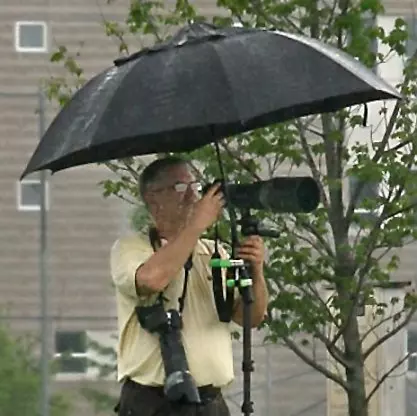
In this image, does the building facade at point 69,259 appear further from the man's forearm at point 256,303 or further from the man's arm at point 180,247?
the man's arm at point 180,247

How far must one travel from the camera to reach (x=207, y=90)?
14.0 ft

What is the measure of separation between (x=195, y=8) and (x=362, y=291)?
1.69m

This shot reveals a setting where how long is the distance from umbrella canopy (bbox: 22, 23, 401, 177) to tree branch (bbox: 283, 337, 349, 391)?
112 inches

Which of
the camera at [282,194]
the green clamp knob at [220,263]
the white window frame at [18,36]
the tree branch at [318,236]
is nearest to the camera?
the camera at [282,194]

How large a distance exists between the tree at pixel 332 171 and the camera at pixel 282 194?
209cm

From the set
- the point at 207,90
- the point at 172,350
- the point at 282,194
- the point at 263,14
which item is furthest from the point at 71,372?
the point at 207,90

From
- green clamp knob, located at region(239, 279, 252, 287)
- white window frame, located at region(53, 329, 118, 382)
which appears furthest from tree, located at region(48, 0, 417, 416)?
green clamp knob, located at region(239, 279, 252, 287)

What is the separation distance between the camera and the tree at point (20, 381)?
8.39 metres

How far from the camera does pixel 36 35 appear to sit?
9.14 m

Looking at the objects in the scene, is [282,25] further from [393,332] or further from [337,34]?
[393,332]

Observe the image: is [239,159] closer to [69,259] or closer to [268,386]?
[69,259]

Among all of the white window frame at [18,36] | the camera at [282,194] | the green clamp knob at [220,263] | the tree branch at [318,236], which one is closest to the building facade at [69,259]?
the white window frame at [18,36]

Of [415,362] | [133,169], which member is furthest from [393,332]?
[133,169]

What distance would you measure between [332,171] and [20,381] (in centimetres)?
265
